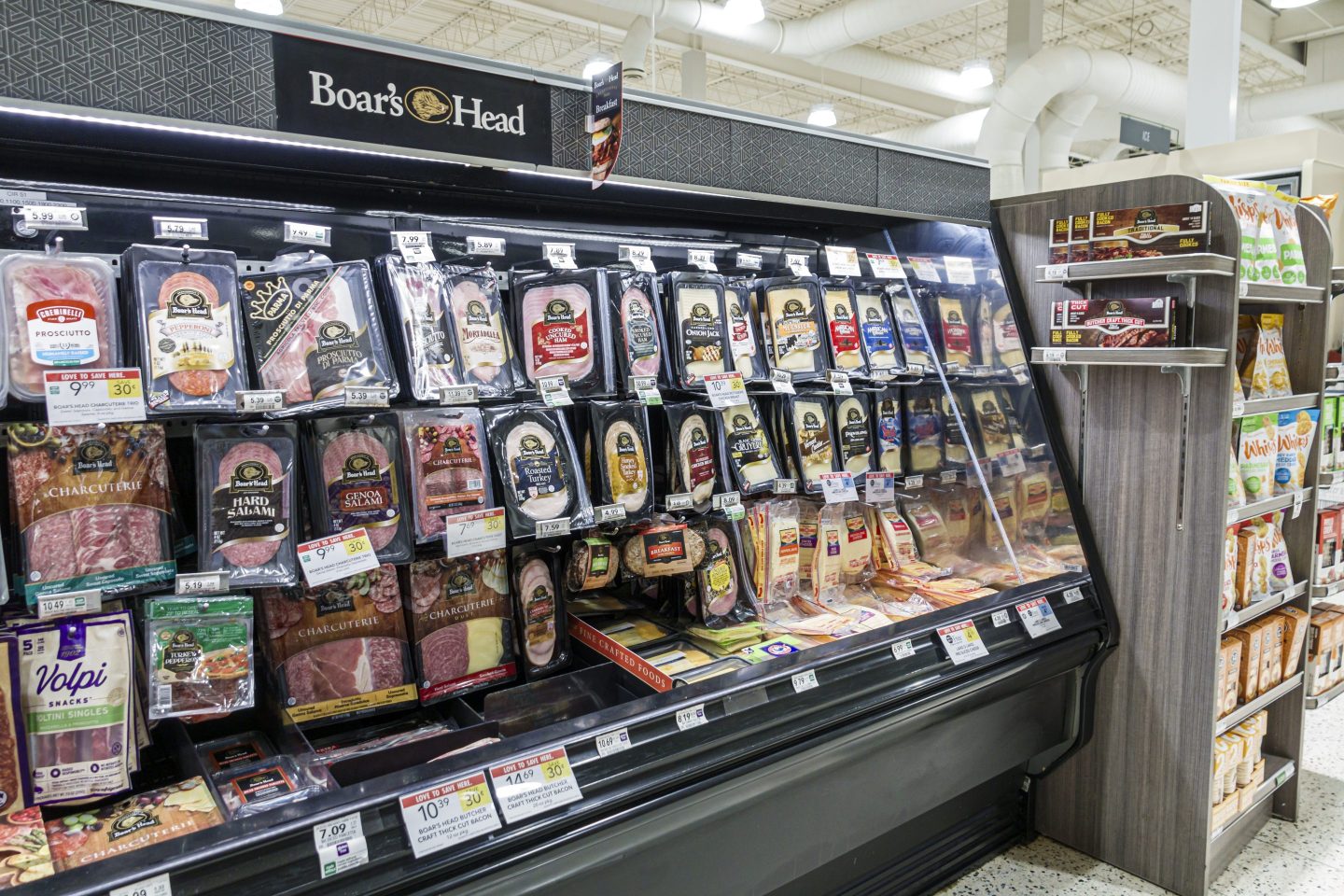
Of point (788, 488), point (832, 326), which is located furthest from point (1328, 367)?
point (788, 488)

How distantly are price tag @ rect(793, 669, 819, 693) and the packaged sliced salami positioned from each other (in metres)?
→ 1.28

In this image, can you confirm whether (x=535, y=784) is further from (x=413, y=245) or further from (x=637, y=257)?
(x=637, y=257)

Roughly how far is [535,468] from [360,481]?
0.38 metres

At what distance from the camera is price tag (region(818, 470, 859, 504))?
2.55m

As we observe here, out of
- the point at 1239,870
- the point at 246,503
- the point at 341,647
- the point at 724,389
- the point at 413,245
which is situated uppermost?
the point at 413,245

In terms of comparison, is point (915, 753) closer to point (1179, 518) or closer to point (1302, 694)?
point (1179, 518)

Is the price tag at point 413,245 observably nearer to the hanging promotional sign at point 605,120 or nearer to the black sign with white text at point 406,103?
the black sign with white text at point 406,103

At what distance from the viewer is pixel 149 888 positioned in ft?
4.04

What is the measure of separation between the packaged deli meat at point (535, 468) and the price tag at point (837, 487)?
2.64 ft

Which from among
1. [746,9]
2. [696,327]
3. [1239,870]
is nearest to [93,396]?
[696,327]

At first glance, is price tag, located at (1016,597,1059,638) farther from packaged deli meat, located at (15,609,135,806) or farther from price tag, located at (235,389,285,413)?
packaged deli meat, located at (15,609,135,806)

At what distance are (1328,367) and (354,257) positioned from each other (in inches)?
148

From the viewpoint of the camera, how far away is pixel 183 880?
1258 millimetres

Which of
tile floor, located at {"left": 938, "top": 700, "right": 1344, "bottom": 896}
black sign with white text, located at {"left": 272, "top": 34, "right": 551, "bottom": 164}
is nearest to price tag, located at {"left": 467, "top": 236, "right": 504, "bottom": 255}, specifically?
black sign with white text, located at {"left": 272, "top": 34, "right": 551, "bottom": 164}
